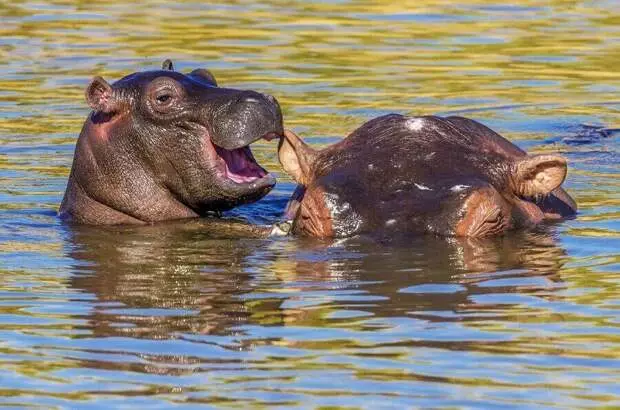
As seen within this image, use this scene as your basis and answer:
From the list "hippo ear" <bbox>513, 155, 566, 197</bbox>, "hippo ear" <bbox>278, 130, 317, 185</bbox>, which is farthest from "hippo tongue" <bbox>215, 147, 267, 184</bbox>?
"hippo ear" <bbox>513, 155, 566, 197</bbox>

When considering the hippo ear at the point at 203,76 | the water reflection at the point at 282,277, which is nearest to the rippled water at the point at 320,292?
the water reflection at the point at 282,277

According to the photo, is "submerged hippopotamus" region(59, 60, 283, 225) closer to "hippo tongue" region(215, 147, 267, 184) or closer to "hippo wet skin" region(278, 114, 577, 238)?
"hippo tongue" region(215, 147, 267, 184)

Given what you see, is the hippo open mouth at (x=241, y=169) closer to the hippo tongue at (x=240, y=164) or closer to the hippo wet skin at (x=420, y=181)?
the hippo tongue at (x=240, y=164)

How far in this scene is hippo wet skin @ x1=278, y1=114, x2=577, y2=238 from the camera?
29.4 feet

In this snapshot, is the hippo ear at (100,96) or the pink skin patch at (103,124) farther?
the pink skin patch at (103,124)

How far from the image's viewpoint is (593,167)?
1240 cm

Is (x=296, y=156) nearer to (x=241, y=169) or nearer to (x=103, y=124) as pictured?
(x=241, y=169)

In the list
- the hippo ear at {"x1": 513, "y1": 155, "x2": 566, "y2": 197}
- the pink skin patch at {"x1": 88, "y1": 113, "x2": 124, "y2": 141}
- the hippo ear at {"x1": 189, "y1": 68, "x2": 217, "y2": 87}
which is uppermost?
the hippo ear at {"x1": 189, "y1": 68, "x2": 217, "y2": 87}

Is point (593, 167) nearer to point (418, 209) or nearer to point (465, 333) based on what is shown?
point (418, 209)

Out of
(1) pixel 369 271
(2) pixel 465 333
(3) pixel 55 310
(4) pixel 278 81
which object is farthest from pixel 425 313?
(4) pixel 278 81

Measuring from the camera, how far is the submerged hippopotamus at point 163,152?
1009 cm

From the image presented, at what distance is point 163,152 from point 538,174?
7.82 ft

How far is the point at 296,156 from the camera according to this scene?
33.0 ft

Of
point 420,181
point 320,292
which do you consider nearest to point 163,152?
point 420,181
